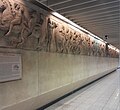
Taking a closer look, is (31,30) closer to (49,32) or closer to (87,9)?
(49,32)

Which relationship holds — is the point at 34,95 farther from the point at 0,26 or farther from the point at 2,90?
the point at 0,26

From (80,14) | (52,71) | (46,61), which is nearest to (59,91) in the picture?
(52,71)

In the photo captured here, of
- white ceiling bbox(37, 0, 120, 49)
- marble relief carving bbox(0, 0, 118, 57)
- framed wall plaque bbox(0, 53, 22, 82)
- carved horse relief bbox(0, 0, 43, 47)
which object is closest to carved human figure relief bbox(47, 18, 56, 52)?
marble relief carving bbox(0, 0, 118, 57)

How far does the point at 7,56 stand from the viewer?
4262mm

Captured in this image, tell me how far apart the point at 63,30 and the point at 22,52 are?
2810mm

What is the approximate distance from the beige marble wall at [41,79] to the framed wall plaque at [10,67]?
0.44ft

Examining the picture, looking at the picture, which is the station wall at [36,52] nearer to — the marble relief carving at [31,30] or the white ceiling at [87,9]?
the marble relief carving at [31,30]

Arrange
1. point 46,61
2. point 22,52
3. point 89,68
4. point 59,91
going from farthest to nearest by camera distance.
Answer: point 89,68 → point 59,91 → point 46,61 → point 22,52

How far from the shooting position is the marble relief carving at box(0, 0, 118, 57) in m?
4.22

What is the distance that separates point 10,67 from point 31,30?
4.06ft

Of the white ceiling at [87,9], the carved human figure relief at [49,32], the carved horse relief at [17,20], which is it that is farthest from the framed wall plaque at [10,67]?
the white ceiling at [87,9]

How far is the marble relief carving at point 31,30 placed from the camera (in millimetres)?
4223

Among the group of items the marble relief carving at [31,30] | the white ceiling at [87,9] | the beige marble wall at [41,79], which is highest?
the white ceiling at [87,9]

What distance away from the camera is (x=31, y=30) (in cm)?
514
